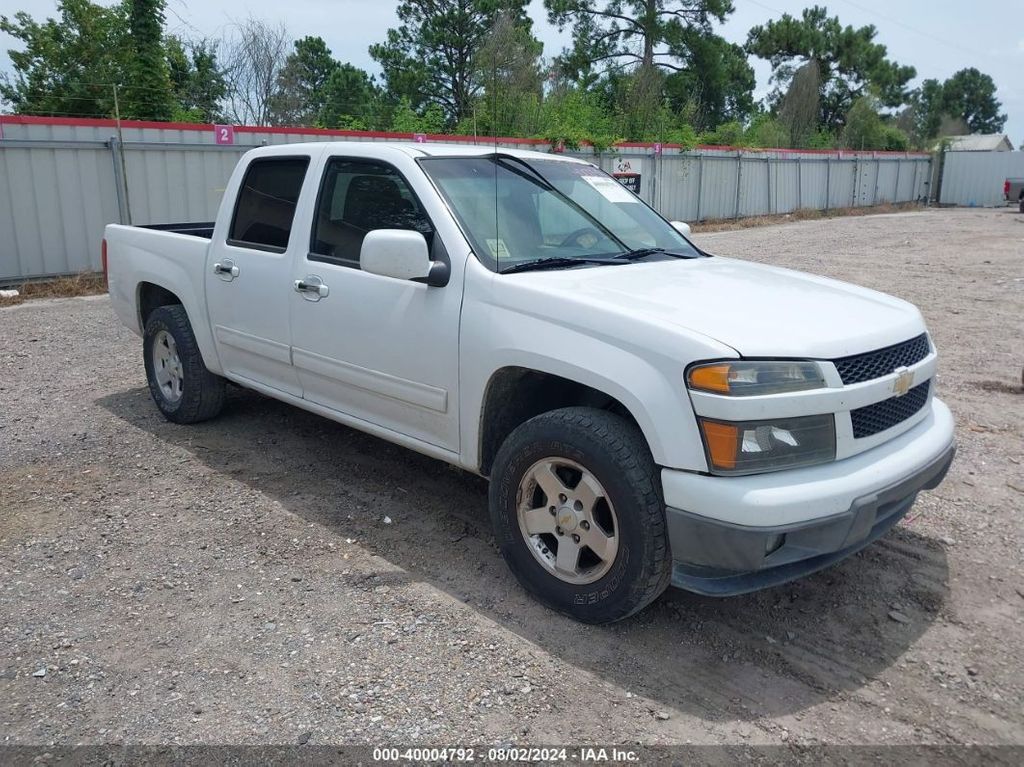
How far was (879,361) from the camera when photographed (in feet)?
11.1

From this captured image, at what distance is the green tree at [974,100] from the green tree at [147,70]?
3534 inches

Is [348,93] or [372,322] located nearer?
[372,322]

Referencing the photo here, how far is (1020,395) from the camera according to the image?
6727 mm

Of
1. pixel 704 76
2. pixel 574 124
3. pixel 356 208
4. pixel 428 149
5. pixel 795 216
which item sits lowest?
pixel 795 216

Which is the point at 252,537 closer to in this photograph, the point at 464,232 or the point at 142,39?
the point at 464,232

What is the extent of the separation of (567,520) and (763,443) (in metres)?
0.84

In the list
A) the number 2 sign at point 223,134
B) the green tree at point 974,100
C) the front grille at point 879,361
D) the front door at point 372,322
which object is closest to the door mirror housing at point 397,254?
the front door at point 372,322

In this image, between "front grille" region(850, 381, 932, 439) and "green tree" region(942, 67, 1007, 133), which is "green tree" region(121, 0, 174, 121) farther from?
"green tree" region(942, 67, 1007, 133)

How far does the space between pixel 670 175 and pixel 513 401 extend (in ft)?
72.4

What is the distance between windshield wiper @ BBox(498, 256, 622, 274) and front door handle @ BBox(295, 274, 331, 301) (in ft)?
3.64

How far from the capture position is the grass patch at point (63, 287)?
12.0 metres

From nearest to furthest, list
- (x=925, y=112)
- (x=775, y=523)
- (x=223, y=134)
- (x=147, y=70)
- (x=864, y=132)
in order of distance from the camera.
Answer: (x=775, y=523), (x=223, y=134), (x=147, y=70), (x=864, y=132), (x=925, y=112)

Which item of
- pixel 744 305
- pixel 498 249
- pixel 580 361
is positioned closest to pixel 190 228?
pixel 498 249

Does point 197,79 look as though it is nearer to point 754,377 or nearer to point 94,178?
point 94,178
